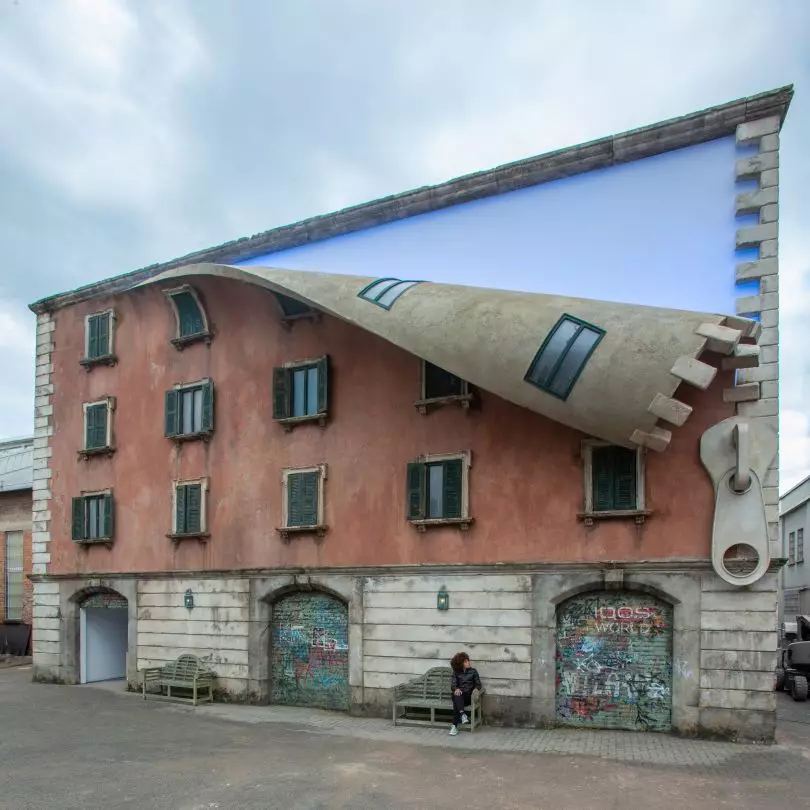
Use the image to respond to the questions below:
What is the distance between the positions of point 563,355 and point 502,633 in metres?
6.03

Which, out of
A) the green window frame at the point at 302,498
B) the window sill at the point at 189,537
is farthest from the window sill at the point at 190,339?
the window sill at the point at 189,537

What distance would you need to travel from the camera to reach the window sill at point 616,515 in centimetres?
1538

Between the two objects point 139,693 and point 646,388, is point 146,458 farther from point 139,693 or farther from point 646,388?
point 646,388

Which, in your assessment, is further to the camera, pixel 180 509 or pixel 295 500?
pixel 180 509

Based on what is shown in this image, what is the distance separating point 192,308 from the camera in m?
21.9

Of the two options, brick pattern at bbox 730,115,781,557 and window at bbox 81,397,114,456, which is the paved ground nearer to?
brick pattern at bbox 730,115,781,557

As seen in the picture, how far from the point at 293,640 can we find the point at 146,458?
22.6 feet

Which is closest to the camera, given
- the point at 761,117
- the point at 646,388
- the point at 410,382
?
the point at 646,388

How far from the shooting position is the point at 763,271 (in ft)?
49.5

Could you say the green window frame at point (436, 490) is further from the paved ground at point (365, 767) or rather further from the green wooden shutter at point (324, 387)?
the paved ground at point (365, 767)

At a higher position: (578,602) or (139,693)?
(578,602)

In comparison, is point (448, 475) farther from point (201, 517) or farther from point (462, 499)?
point (201, 517)

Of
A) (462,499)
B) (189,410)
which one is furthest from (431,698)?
(189,410)

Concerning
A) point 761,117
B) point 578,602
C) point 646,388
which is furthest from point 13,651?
point 761,117
